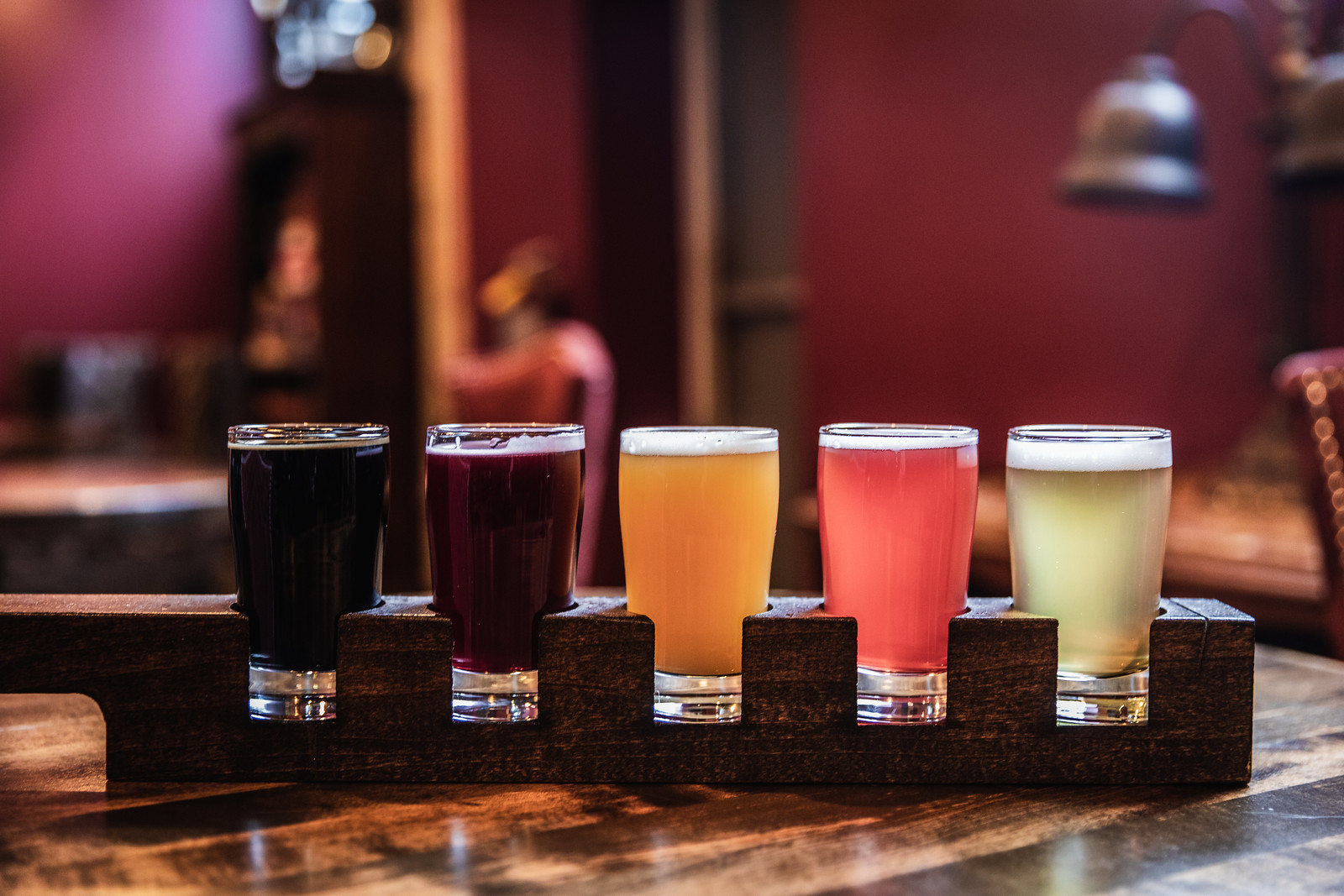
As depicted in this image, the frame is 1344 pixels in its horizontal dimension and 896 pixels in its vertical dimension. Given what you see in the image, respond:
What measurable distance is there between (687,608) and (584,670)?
0.30ft

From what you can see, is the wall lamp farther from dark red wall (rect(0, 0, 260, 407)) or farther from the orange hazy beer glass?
dark red wall (rect(0, 0, 260, 407))

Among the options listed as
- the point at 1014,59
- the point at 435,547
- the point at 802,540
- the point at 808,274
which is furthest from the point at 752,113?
the point at 435,547

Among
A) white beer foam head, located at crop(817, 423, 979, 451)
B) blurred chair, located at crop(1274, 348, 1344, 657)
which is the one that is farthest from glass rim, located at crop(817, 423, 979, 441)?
blurred chair, located at crop(1274, 348, 1344, 657)

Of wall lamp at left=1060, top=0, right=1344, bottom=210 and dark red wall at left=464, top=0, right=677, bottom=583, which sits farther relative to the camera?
dark red wall at left=464, top=0, right=677, bottom=583

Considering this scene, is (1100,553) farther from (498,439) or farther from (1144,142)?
(1144,142)

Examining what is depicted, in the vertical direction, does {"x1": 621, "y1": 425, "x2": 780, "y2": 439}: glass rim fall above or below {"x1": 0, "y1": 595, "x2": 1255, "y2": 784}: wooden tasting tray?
above

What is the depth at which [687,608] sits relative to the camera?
2.93 ft

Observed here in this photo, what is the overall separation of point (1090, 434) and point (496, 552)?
46 cm

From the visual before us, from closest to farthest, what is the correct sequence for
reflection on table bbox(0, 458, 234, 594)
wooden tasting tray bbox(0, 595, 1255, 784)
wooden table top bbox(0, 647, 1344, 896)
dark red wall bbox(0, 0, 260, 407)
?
1. wooden table top bbox(0, 647, 1344, 896)
2. wooden tasting tray bbox(0, 595, 1255, 784)
3. reflection on table bbox(0, 458, 234, 594)
4. dark red wall bbox(0, 0, 260, 407)

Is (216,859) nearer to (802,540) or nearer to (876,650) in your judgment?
(876,650)

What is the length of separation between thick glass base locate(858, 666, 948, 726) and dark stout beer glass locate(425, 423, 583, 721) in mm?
252

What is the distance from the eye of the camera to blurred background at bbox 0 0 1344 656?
2.76 metres

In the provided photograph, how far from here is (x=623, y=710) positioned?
2.89 feet

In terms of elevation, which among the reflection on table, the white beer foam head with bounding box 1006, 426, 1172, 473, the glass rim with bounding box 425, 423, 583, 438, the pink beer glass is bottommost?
the reflection on table
